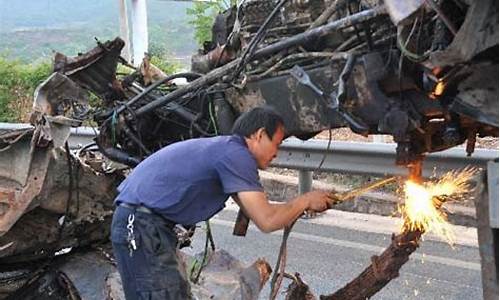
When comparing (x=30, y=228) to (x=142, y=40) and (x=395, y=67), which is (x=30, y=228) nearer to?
(x=395, y=67)

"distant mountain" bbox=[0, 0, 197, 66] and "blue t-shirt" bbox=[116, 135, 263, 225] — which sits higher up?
"blue t-shirt" bbox=[116, 135, 263, 225]

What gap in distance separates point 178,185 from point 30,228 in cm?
140

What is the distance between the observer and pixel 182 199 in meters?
3.42

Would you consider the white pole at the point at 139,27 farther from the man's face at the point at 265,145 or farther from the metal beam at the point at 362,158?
the man's face at the point at 265,145

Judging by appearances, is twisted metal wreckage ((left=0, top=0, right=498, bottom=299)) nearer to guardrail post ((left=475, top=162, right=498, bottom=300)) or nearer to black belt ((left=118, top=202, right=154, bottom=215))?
Answer: guardrail post ((left=475, top=162, right=498, bottom=300))

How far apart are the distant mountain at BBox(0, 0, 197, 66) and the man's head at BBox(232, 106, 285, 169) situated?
36.8m

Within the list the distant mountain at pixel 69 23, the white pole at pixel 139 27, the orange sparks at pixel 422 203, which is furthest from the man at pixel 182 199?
the distant mountain at pixel 69 23

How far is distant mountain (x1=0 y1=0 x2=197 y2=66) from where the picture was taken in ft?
147

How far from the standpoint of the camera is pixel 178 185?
11.2 feet

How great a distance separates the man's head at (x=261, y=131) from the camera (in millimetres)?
A: 3201

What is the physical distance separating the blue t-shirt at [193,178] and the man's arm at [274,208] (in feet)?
0.22

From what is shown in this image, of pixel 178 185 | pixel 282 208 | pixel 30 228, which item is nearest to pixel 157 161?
pixel 178 185

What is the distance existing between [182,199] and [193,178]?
12 centimetres

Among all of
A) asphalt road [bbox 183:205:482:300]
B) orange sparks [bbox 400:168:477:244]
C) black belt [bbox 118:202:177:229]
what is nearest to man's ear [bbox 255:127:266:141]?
black belt [bbox 118:202:177:229]
